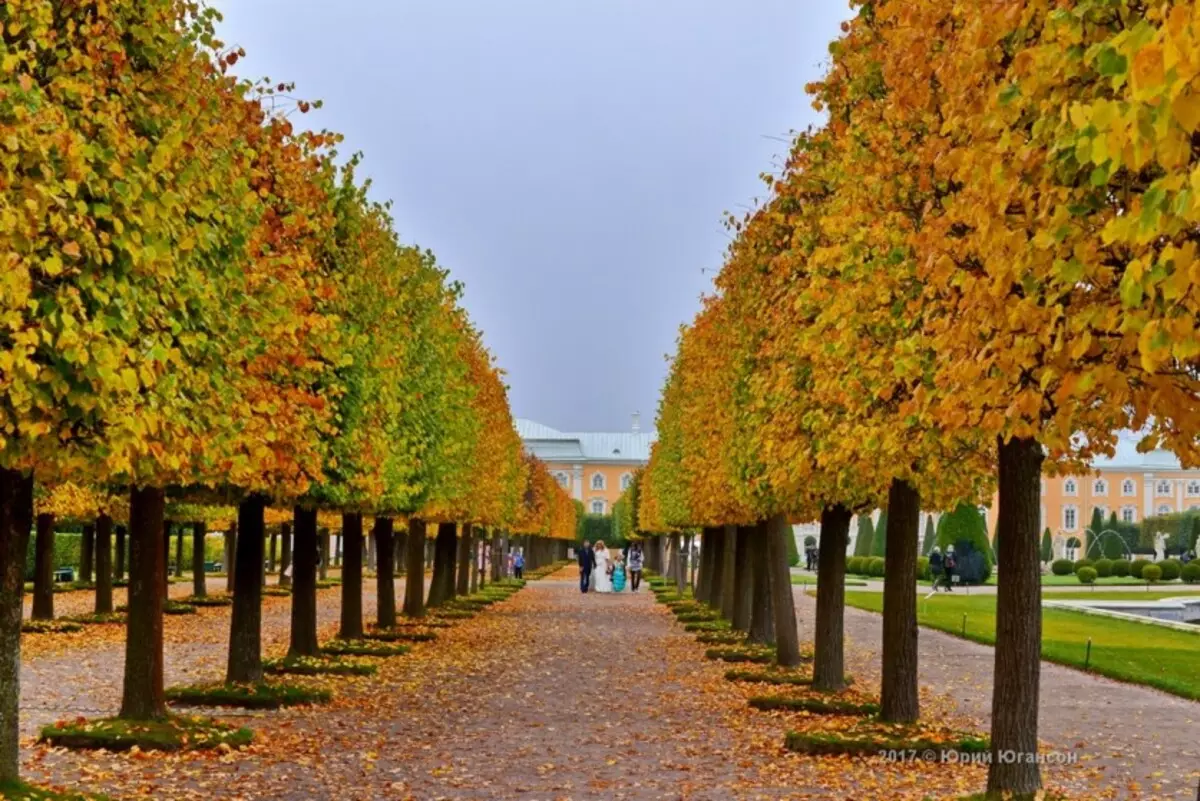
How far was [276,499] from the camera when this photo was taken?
54.7ft

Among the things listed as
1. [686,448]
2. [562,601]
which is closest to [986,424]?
[686,448]

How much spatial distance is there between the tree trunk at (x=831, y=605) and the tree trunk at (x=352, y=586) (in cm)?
890

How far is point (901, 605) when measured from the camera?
13.6m

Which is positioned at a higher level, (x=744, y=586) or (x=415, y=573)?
(x=744, y=586)

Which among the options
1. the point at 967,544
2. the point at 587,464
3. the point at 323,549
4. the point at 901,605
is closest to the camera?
the point at 901,605

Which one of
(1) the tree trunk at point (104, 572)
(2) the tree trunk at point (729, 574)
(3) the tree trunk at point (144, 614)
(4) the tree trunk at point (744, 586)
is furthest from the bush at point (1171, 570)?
(3) the tree trunk at point (144, 614)

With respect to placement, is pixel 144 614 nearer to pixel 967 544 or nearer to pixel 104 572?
pixel 104 572

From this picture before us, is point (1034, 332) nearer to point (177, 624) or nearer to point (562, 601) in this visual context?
point (177, 624)

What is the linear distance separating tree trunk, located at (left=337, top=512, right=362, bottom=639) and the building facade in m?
118

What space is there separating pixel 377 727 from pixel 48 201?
774cm

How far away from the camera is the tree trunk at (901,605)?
13.5 meters

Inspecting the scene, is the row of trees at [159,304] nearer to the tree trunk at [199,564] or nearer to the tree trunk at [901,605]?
the tree trunk at [901,605]

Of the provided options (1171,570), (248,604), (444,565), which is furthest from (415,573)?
(1171,570)

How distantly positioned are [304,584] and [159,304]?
34.7 ft
